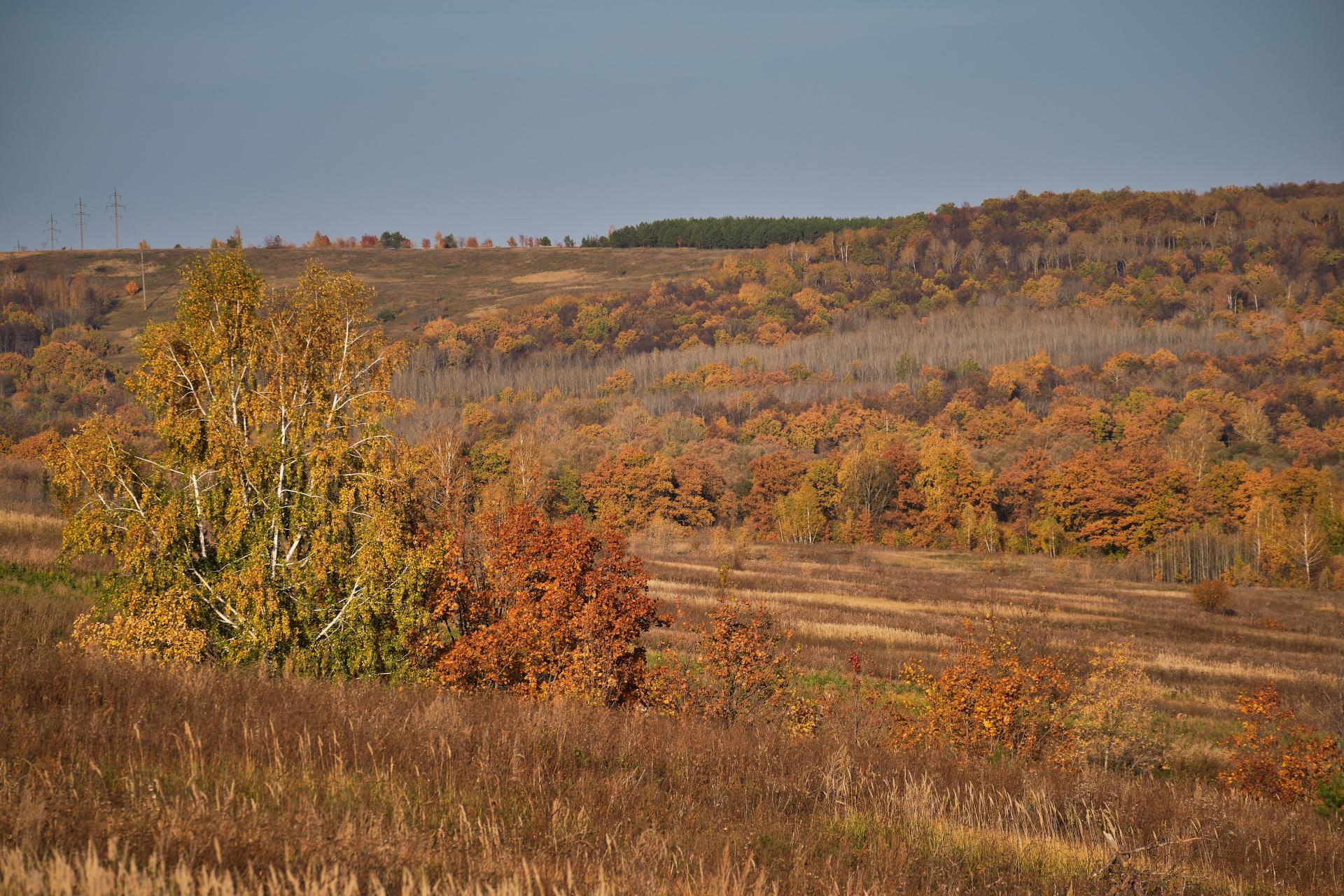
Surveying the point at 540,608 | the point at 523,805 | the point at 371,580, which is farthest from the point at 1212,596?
the point at 523,805

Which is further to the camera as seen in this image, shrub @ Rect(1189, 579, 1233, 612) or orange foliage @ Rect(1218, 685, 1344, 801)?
shrub @ Rect(1189, 579, 1233, 612)

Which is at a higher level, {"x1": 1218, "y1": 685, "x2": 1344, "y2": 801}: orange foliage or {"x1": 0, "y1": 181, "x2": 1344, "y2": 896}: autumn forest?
{"x1": 0, "y1": 181, "x2": 1344, "y2": 896}: autumn forest

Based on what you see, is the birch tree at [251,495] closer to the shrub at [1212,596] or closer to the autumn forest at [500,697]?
the autumn forest at [500,697]

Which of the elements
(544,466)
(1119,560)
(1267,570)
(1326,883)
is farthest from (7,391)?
(1326,883)

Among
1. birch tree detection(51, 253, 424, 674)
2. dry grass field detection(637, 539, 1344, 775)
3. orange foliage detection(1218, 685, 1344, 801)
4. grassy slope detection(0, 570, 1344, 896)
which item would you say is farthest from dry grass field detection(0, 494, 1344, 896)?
dry grass field detection(637, 539, 1344, 775)

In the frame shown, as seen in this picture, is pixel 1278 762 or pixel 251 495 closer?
pixel 251 495

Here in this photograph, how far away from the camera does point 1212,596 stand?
62.5 metres

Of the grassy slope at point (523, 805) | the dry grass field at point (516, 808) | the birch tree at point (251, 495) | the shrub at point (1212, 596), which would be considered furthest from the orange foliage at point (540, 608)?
the shrub at point (1212, 596)

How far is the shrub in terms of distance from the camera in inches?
2457

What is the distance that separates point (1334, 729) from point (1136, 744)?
23.8ft

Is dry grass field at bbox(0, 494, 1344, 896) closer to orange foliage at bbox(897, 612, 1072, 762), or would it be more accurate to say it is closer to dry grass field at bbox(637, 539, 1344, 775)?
orange foliage at bbox(897, 612, 1072, 762)

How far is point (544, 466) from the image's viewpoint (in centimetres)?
11238

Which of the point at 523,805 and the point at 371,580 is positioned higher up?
the point at 523,805

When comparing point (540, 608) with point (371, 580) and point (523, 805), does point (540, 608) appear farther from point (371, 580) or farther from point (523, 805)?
point (523, 805)
